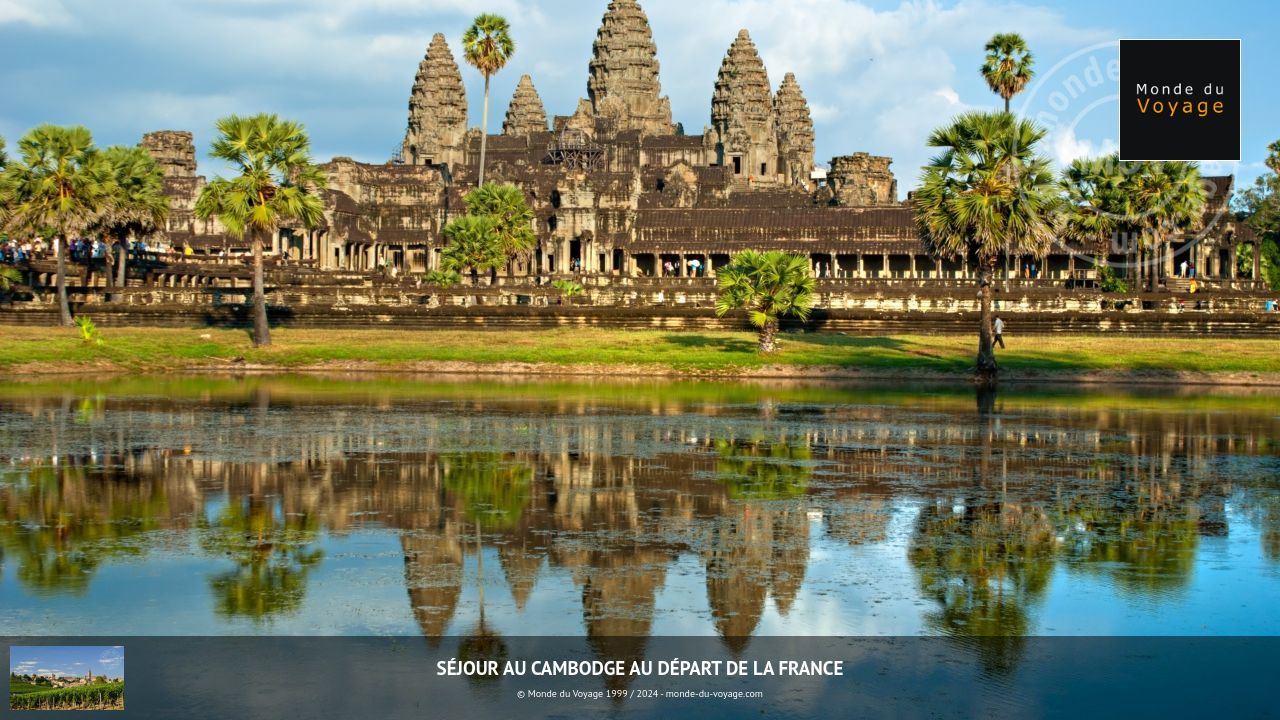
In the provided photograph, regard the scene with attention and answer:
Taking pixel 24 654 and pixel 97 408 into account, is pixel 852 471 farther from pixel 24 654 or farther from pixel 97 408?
pixel 97 408

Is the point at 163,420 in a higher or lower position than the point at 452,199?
lower

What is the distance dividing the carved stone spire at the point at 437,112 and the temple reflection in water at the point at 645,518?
11651cm

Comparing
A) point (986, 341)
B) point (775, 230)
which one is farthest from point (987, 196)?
point (775, 230)

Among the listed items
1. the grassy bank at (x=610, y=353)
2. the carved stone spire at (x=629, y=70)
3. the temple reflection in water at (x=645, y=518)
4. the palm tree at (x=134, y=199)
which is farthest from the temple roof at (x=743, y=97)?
the temple reflection in water at (x=645, y=518)

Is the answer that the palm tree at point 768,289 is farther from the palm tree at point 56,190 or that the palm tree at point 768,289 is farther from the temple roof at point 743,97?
the temple roof at point 743,97

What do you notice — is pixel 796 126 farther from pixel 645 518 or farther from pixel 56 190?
pixel 645 518

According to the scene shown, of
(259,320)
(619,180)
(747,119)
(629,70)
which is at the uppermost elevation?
(629,70)

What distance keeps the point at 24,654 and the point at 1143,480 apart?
47.6 feet

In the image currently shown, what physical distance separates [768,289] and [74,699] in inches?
1428

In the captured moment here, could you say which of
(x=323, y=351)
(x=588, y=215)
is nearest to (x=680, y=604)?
(x=323, y=351)

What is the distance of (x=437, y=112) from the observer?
14312 centimetres

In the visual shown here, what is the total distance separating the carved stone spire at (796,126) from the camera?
149375 mm

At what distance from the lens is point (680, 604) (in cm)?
1174

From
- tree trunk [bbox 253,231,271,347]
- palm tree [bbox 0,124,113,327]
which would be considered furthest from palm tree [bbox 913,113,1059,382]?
palm tree [bbox 0,124,113,327]
